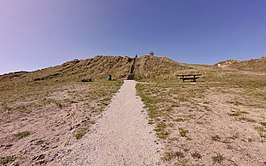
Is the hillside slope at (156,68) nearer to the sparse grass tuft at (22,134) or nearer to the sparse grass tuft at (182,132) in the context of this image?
the sparse grass tuft at (182,132)

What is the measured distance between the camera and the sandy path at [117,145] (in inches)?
172

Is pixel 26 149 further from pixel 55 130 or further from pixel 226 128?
pixel 226 128

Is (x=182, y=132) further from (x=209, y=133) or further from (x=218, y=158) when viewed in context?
(x=218, y=158)

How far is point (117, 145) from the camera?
17.1 feet

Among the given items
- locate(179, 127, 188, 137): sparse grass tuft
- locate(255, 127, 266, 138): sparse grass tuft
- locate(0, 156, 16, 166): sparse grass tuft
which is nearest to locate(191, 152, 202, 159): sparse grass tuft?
locate(179, 127, 188, 137): sparse grass tuft

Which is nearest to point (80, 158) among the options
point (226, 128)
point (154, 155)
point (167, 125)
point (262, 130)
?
point (154, 155)

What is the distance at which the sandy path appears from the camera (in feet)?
14.3

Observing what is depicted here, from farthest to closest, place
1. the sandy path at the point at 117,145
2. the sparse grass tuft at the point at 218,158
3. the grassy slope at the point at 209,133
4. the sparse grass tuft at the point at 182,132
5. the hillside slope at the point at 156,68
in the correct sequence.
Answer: the hillside slope at the point at 156,68 < the sparse grass tuft at the point at 182,132 < the grassy slope at the point at 209,133 < the sandy path at the point at 117,145 < the sparse grass tuft at the point at 218,158

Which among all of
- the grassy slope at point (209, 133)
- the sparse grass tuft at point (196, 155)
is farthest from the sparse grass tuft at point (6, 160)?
the sparse grass tuft at point (196, 155)

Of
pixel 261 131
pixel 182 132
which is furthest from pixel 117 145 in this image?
pixel 261 131

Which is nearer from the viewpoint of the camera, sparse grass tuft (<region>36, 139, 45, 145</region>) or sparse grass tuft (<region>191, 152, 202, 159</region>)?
sparse grass tuft (<region>191, 152, 202, 159</region>)

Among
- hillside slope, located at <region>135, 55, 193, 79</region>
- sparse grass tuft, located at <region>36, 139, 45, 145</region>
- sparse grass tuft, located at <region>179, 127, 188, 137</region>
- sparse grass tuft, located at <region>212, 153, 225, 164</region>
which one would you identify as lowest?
sparse grass tuft, located at <region>212, 153, 225, 164</region>

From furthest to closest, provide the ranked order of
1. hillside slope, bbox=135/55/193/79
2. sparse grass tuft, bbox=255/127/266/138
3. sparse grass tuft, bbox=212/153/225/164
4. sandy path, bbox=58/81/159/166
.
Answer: hillside slope, bbox=135/55/193/79 < sparse grass tuft, bbox=255/127/266/138 < sandy path, bbox=58/81/159/166 < sparse grass tuft, bbox=212/153/225/164

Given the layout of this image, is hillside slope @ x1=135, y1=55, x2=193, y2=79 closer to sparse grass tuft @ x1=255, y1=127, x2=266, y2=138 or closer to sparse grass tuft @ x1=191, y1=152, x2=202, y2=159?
sparse grass tuft @ x1=255, y1=127, x2=266, y2=138
